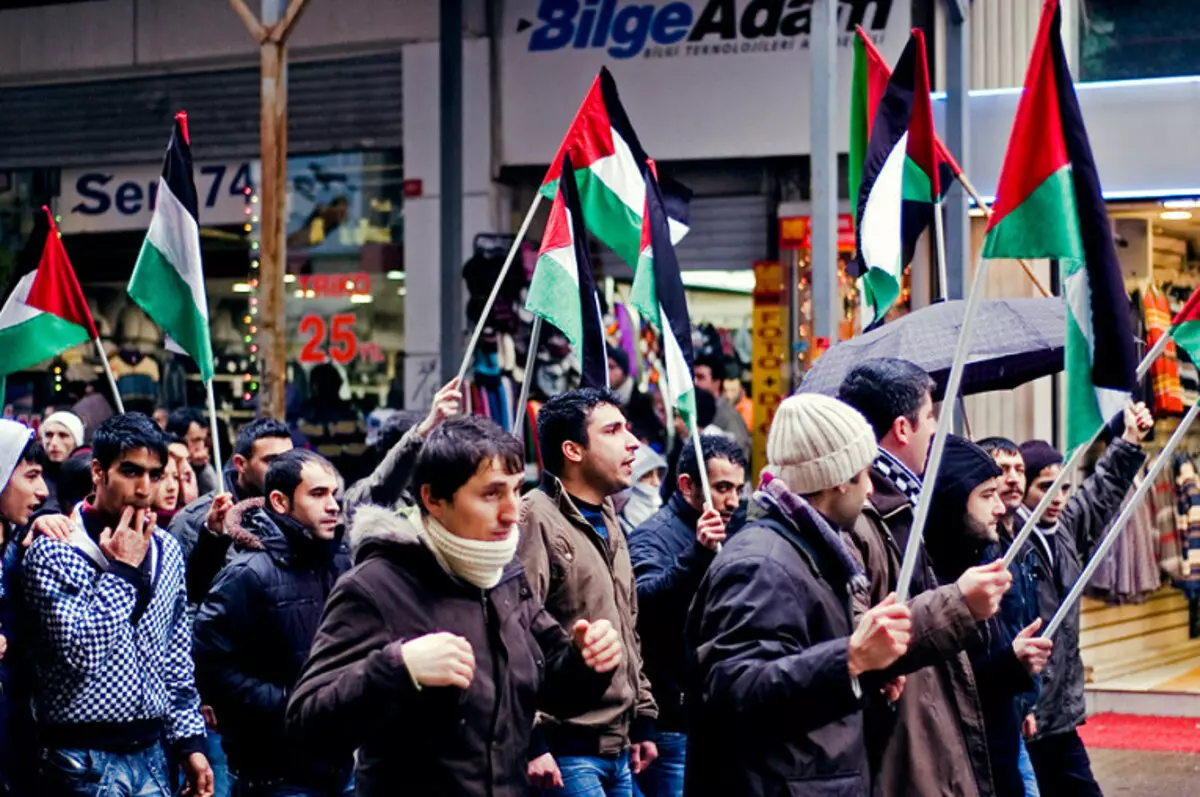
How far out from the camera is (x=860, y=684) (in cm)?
429

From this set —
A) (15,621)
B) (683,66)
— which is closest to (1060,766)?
(15,621)

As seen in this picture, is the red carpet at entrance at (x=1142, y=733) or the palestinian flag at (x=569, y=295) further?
the red carpet at entrance at (x=1142, y=733)

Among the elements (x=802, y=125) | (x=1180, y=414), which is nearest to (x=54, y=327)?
(x=802, y=125)

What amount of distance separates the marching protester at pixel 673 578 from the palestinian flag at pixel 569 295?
597 mm

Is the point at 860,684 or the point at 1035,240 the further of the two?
the point at 1035,240

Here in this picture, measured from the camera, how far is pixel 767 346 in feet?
46.0

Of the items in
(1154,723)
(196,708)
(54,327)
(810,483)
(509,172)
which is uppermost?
(509,172)

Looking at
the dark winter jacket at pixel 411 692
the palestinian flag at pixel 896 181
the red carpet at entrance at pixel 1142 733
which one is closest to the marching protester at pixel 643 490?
the palestinian flag at pixel 896 181

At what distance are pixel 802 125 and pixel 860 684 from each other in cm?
1001

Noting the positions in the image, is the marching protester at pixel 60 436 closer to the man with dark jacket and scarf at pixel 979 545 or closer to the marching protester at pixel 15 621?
the marching protester at pixel 15 621

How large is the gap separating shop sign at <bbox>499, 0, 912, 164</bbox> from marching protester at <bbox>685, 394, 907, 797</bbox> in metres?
9.46

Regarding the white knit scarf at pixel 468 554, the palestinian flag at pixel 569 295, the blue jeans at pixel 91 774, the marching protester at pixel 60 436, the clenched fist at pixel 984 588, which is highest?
the palestinian flag at pixel 569 295

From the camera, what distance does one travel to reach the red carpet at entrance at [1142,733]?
11.4 m

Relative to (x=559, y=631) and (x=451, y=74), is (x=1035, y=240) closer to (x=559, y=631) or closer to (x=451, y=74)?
(x=559, y=631)
